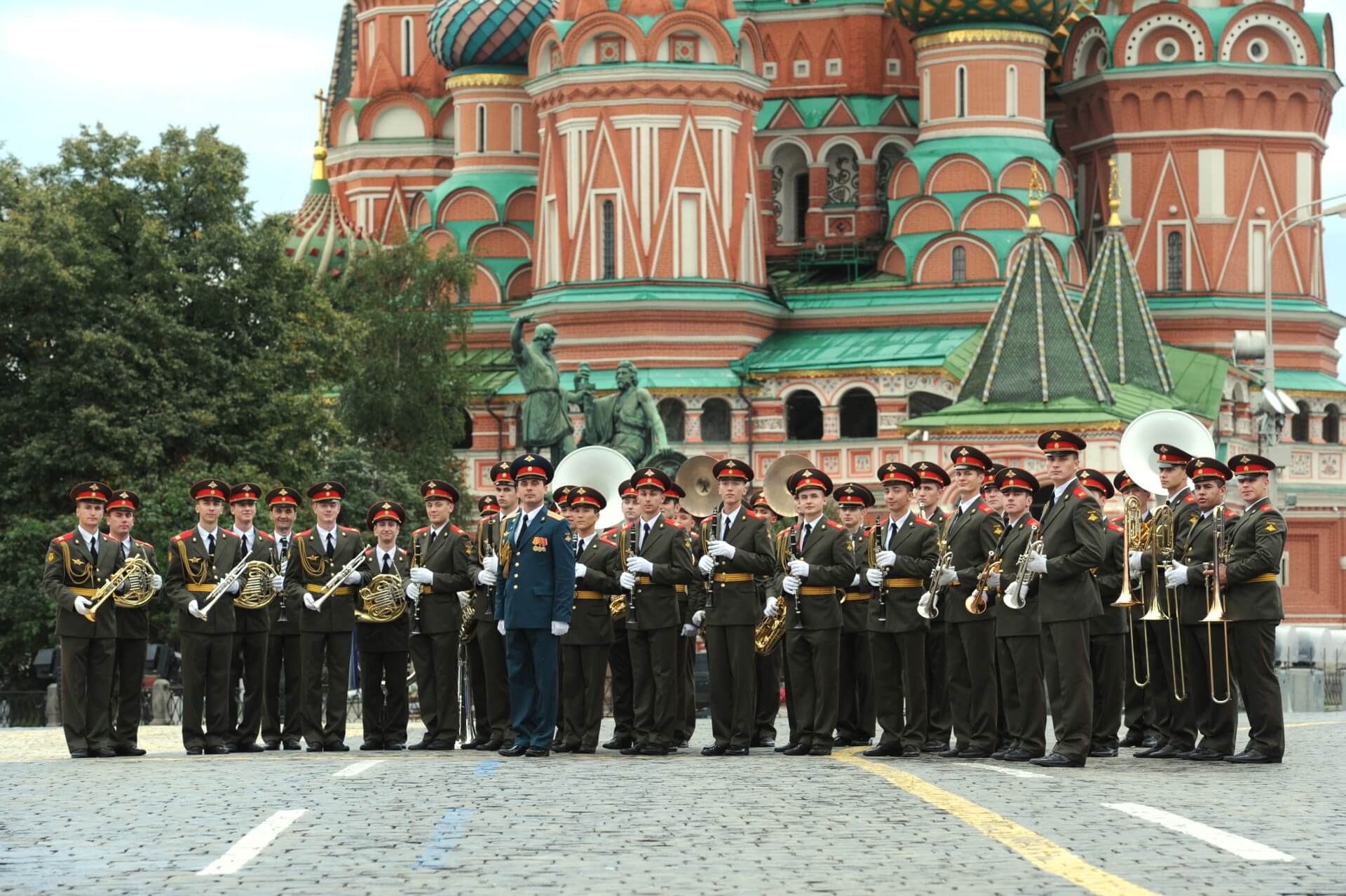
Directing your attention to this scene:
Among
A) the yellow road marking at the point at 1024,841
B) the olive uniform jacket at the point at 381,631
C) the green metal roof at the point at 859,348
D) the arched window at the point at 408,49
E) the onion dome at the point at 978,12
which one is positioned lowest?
the yellow road marking at the point at 1024,841

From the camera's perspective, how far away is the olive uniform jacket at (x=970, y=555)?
53.3ft

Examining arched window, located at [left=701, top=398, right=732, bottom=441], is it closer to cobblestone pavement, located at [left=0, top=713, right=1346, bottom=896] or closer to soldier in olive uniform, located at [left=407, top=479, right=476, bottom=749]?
soldier in olive uniform, located at [left=407, top=479, right=476, bottom=749]

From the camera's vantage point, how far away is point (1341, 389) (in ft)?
194

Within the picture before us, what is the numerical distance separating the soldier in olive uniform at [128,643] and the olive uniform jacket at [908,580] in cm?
479

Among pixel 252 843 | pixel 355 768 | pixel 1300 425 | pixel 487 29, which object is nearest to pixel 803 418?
pixel 487 29

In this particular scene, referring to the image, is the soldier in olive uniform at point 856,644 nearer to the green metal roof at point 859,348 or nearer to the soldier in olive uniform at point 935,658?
the soldier in olive uniform at point 935,658

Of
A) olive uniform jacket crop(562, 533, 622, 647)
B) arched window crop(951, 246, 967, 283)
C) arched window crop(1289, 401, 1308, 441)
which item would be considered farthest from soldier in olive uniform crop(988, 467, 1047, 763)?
arched window crop(1289, 401, 1308, 441)

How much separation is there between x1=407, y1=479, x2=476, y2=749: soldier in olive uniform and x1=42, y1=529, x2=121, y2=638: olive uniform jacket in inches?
78.2

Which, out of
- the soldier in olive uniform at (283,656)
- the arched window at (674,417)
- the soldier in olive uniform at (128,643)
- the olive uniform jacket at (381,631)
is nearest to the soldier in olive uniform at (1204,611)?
the olive uniform jacket at (381,631)

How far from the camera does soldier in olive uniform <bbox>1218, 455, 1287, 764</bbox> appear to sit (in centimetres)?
1520

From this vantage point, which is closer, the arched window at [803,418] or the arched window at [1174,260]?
the arched window at [803,418]

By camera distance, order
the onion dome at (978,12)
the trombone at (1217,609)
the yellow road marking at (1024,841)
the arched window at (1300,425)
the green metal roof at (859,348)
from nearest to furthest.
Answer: the yellow road marking at (1024,841) → the trombone at (1217,609) → the green metal roof at (859,348) → the onion dome at (978,12) → the arched window at (1300,425)

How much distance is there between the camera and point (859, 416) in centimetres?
5481

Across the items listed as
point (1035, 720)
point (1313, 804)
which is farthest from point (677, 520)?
point (1313, 804)
